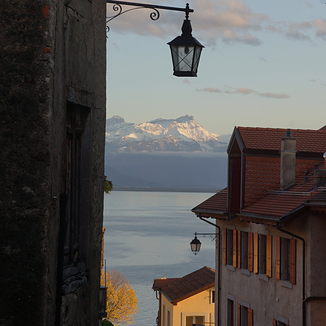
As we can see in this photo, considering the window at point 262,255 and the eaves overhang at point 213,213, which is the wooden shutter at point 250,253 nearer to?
the window at point 262,255

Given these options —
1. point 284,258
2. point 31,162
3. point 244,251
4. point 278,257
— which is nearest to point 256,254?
point 244,251

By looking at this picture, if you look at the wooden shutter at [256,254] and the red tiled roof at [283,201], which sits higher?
the red tiled roof at [283,201]

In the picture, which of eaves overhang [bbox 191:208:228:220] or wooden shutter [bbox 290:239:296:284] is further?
eaves overhang [bbox 191:208:228:220]

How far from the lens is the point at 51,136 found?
4672mm

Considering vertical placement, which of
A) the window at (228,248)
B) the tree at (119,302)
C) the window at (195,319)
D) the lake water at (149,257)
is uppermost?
the window at (228,248)

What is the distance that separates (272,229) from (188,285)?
54.4ft

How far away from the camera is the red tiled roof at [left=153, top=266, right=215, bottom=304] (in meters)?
31.0

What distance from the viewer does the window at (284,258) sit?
1581 centimetres

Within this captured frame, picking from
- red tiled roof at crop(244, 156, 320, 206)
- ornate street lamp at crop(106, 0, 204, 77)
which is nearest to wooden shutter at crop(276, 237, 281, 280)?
red tiled roof at crop(244, 156, 320, 206)

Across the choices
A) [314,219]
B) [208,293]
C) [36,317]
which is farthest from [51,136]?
[208,293]

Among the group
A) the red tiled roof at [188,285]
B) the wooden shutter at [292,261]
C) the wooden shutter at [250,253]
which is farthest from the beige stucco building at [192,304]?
the wooden shutter at [292,261]

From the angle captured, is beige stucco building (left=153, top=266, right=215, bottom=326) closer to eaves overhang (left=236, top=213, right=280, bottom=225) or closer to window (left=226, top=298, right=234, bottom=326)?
window (left=226, top=298, right=234, bottom=326)

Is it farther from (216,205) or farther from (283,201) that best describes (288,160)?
(216,205)

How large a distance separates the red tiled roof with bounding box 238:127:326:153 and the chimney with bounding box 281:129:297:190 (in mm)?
849
